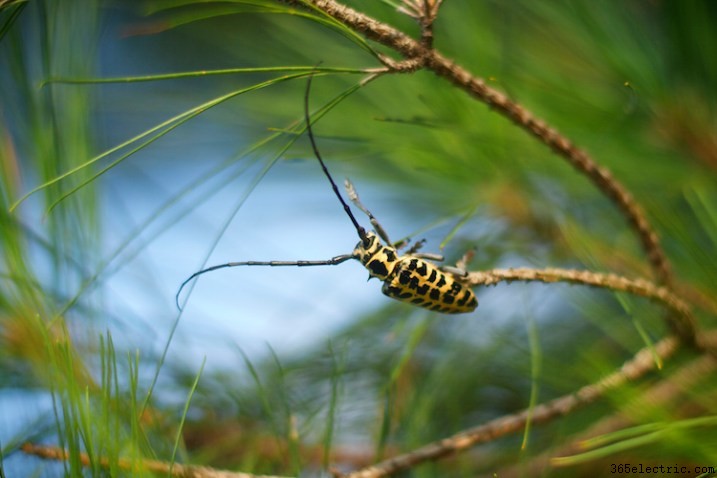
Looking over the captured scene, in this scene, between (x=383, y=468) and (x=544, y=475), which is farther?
(x=544, y=475)

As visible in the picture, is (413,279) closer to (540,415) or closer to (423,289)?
(423,289)

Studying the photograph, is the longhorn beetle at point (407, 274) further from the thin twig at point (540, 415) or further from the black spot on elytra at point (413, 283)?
the thin twig at point (540, 415)

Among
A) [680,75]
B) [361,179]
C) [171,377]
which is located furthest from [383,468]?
[680,75]

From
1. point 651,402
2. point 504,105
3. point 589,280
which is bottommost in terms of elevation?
point 651,402

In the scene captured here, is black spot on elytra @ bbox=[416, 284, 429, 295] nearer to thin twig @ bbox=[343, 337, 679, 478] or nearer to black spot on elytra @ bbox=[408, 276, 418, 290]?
black spot on elytra @ bbox=[408, 276, 418, 290]

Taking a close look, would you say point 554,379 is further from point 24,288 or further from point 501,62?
point 24,288

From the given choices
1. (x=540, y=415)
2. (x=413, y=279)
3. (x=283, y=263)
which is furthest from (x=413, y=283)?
(x=540, y=415)

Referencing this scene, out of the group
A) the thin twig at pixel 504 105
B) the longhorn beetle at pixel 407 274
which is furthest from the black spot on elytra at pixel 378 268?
the thin twig at pixel 504 105

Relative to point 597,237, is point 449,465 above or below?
below
